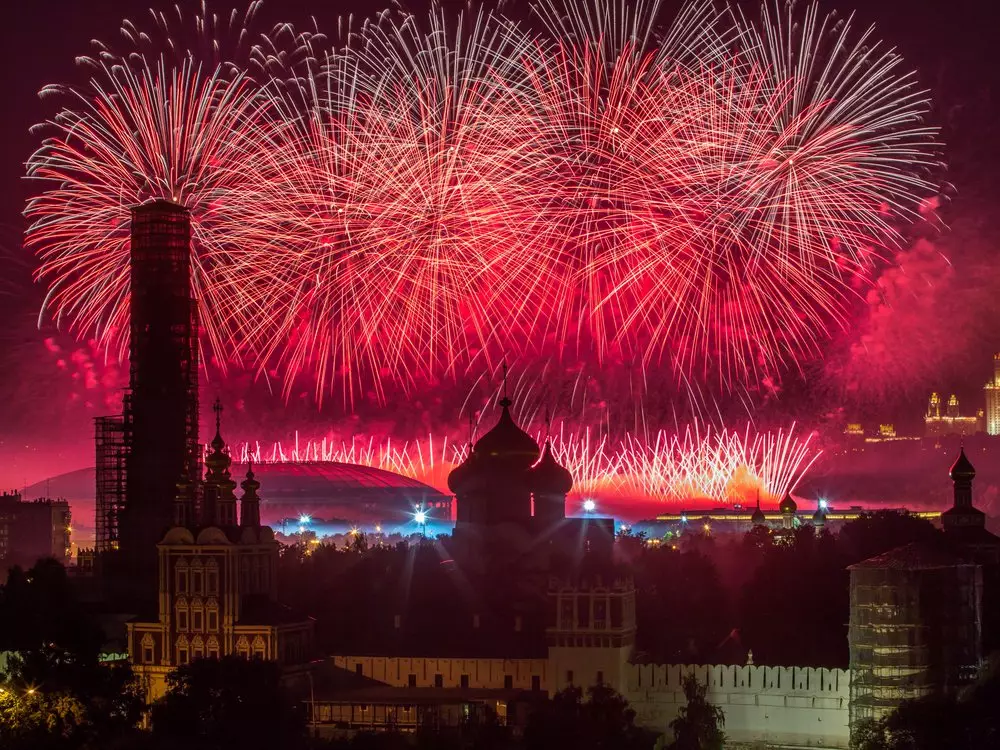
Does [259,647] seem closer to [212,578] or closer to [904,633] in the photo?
[212,578]

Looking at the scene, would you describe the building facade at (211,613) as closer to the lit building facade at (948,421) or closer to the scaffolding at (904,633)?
the scaffolding at (904,633)

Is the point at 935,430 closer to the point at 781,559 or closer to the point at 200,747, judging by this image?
the point at 781,559

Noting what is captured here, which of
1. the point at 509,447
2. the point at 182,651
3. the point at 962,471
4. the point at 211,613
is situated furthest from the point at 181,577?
the point at 962,471

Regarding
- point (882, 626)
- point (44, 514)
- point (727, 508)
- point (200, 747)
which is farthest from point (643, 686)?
point (44, 514)

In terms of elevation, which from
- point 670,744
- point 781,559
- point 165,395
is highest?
point 165,395

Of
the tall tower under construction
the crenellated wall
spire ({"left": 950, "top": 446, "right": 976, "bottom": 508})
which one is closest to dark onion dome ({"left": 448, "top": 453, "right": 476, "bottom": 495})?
the tall tower under construction

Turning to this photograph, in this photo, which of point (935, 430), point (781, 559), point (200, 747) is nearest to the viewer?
point (200, 747)

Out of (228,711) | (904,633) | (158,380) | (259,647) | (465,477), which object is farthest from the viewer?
(465,477)
